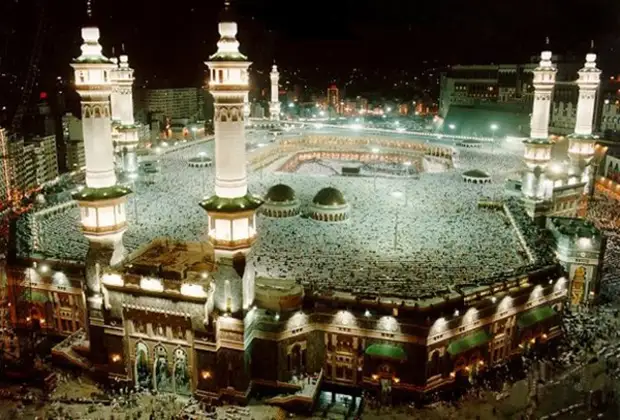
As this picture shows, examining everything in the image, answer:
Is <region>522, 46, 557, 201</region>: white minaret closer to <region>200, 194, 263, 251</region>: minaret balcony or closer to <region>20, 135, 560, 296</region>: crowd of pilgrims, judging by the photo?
<region>20, 135, 560, 296</region>: crowd of pilgrims

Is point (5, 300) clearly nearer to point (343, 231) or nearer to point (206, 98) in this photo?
point (343, 231)

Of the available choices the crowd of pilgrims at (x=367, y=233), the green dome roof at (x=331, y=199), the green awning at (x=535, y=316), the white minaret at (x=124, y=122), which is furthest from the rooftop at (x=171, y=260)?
the white minaret at (x=124, y=122)

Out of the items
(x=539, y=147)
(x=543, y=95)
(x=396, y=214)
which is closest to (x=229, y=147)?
(x=396, y=214)

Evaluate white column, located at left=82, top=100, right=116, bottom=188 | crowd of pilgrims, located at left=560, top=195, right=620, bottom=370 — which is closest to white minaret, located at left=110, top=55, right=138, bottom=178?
white column, located at left=82, top=100, right=116, bottom=188

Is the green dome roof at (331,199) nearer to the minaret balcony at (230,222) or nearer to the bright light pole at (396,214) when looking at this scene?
the bright light pole at (396,214)

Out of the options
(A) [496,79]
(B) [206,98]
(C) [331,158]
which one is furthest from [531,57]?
(B) [206,98]

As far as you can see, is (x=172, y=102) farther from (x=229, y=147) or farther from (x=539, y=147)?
(x=229, y=147)

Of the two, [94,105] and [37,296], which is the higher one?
[94,105]

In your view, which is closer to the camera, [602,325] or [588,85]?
[602,325]
